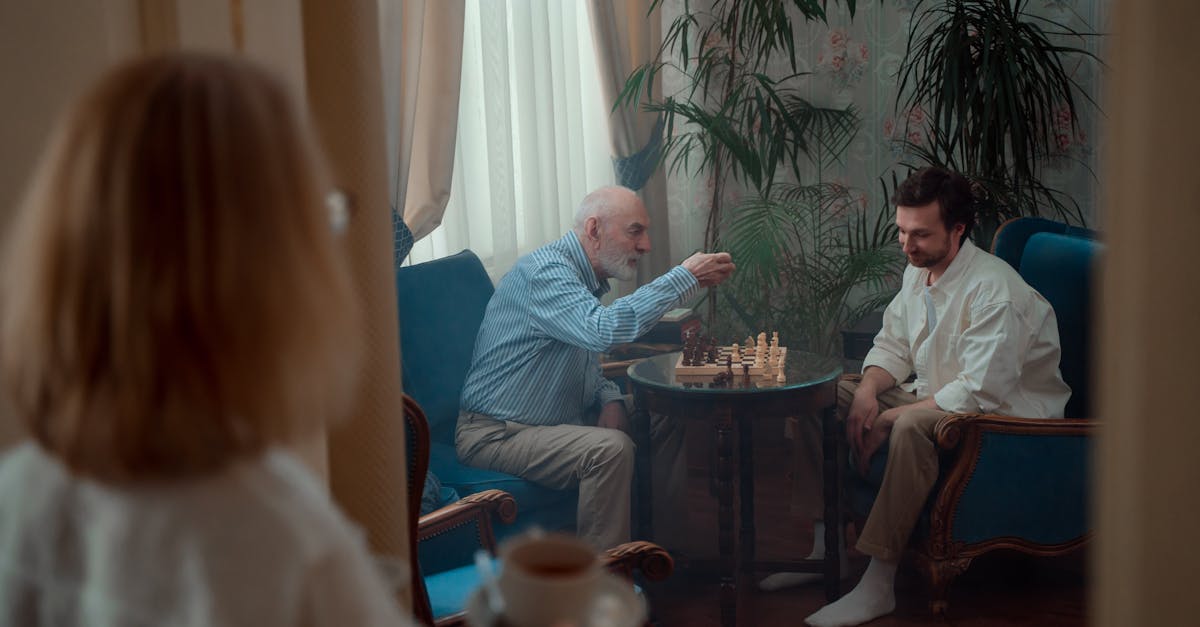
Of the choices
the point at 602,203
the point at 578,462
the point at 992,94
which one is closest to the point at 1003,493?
the point at 578,462

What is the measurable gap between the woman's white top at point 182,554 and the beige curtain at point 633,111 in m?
4.26

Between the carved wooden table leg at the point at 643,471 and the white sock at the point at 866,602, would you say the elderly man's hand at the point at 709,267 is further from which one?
the white sock at the point at 866,602

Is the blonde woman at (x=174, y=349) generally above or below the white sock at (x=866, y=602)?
above

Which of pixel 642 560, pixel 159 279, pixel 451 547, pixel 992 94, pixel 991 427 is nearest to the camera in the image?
pixel 159 279

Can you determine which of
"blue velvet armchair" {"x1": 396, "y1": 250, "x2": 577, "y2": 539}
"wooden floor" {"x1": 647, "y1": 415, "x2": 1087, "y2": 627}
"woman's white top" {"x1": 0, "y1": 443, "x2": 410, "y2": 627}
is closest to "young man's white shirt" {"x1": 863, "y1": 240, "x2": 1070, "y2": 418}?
"wooden floor" {"x1": 647, "y1": 415, "x2": 1087, "y2": 627}

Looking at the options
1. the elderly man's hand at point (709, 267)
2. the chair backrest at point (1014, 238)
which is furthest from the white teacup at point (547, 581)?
the chair backrest at point (1014, 238)

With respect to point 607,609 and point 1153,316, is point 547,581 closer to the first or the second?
point 607,609

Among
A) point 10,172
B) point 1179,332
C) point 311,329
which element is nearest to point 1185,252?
point 1179,332

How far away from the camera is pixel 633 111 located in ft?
16.6

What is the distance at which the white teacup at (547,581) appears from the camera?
2.73 feet

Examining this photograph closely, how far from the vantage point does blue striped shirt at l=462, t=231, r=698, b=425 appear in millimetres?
3463

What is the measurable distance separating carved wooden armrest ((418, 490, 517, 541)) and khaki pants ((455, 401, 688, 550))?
63 cm

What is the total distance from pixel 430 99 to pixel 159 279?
130 inches

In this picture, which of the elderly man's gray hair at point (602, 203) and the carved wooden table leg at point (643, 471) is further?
the elderly man's gray hair at point (602, 203)
